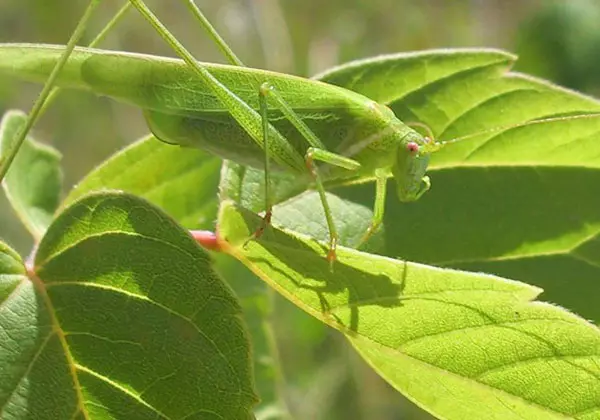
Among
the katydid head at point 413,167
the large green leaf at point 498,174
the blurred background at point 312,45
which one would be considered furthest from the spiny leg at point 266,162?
the blurred background at point 312,45

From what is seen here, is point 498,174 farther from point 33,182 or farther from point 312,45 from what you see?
point 312,45

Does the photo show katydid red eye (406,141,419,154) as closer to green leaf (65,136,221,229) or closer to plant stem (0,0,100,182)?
green leaf (65,136,221,229)

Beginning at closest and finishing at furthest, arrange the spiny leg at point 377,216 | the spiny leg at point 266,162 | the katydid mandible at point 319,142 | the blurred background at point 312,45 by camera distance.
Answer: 1. the spiny leg at point 266,162
2. the spiny leg at point 377,216
3. the katydid mandible at point 319,142
4. the blurred background at point 312,45

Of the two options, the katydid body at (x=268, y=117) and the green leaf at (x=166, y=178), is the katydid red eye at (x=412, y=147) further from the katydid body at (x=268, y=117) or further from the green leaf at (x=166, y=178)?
the green leaf at (x=166, y=178)

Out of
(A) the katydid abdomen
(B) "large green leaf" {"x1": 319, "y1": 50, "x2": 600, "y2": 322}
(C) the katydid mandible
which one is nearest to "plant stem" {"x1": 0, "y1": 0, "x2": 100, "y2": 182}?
(A) the katydid abdomen

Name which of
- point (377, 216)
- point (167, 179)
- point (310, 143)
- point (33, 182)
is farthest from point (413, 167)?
point (33, 182)

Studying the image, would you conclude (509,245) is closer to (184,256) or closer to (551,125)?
(551,125)
